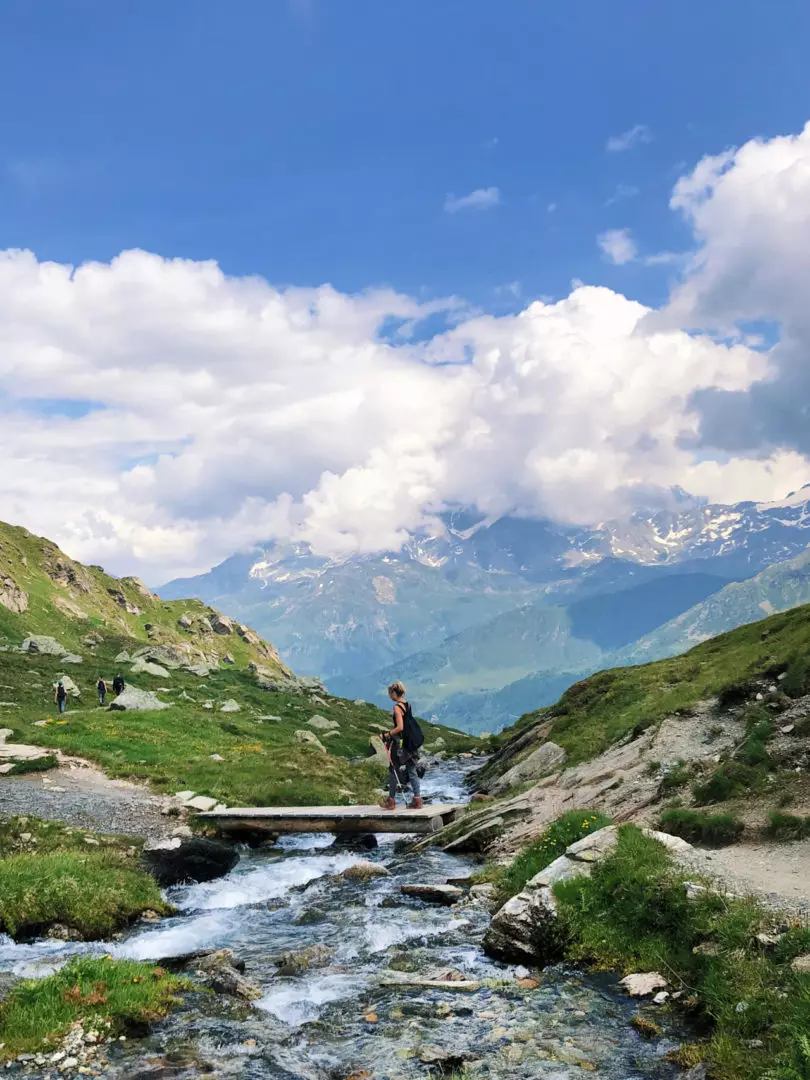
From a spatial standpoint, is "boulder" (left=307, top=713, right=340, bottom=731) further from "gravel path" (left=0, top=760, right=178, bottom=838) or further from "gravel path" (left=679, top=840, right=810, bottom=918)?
"gravel path" (left=679, top=840, right=810, bottom=918)

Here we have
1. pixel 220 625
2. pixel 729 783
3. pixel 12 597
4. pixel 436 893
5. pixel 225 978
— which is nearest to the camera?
pixel 225 978

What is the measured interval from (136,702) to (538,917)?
47.9m

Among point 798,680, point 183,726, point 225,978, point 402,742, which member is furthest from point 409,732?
point 183,726

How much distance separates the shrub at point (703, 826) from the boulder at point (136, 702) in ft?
136

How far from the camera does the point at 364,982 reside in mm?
14148

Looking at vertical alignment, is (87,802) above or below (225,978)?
above

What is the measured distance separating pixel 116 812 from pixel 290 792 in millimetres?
9911

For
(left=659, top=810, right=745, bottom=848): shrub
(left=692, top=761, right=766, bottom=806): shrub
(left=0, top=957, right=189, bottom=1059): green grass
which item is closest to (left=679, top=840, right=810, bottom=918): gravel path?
(left=659, top=810, right=745, bottom=848): shrub

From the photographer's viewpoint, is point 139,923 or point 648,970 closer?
point 648,970

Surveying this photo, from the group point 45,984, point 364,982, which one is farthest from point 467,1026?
point 45,984

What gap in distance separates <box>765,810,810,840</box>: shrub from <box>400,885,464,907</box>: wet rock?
27.0 ft

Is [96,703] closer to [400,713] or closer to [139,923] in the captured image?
[400,713]

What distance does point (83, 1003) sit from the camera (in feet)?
39.0

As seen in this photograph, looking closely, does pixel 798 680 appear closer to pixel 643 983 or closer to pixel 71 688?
pixel 643 983
